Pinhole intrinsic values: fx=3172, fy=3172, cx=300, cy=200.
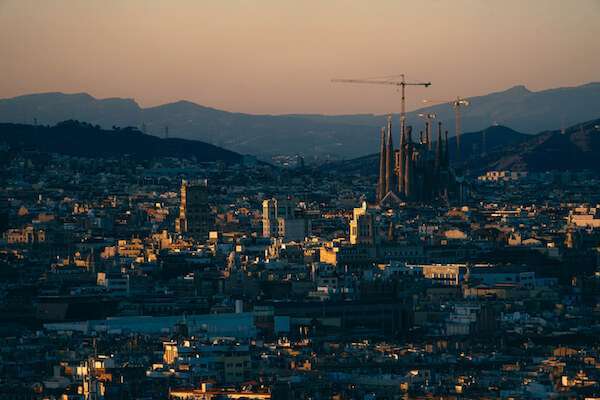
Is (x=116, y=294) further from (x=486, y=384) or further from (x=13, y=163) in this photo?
(x=13, y=163)

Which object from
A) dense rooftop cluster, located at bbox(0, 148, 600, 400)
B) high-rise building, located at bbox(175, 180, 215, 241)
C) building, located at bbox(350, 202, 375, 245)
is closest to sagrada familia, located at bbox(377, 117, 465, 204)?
dense rooftop cluster, located at bbox(0, 148, 600, 400)

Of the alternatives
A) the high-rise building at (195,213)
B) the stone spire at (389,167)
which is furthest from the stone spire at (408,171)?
the high-rise building at (195,213)

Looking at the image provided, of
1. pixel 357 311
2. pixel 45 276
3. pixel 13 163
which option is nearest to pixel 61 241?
pixel 45 276

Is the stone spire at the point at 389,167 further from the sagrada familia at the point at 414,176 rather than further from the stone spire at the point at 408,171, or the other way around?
the stone spire at the point at 408,171

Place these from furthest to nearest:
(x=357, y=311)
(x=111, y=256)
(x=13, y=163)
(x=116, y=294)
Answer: (x=13, y=163), (x=111, y=256), (x=116, y=294), (x=357, y=311)

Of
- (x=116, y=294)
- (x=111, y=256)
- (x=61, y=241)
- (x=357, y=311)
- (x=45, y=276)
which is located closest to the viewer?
(x=357, y=311)

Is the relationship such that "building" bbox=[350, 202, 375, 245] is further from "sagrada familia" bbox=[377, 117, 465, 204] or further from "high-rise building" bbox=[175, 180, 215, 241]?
"sagrada familia" bbox=[377, 117, 465, 204]

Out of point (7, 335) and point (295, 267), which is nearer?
point (7, 335)
